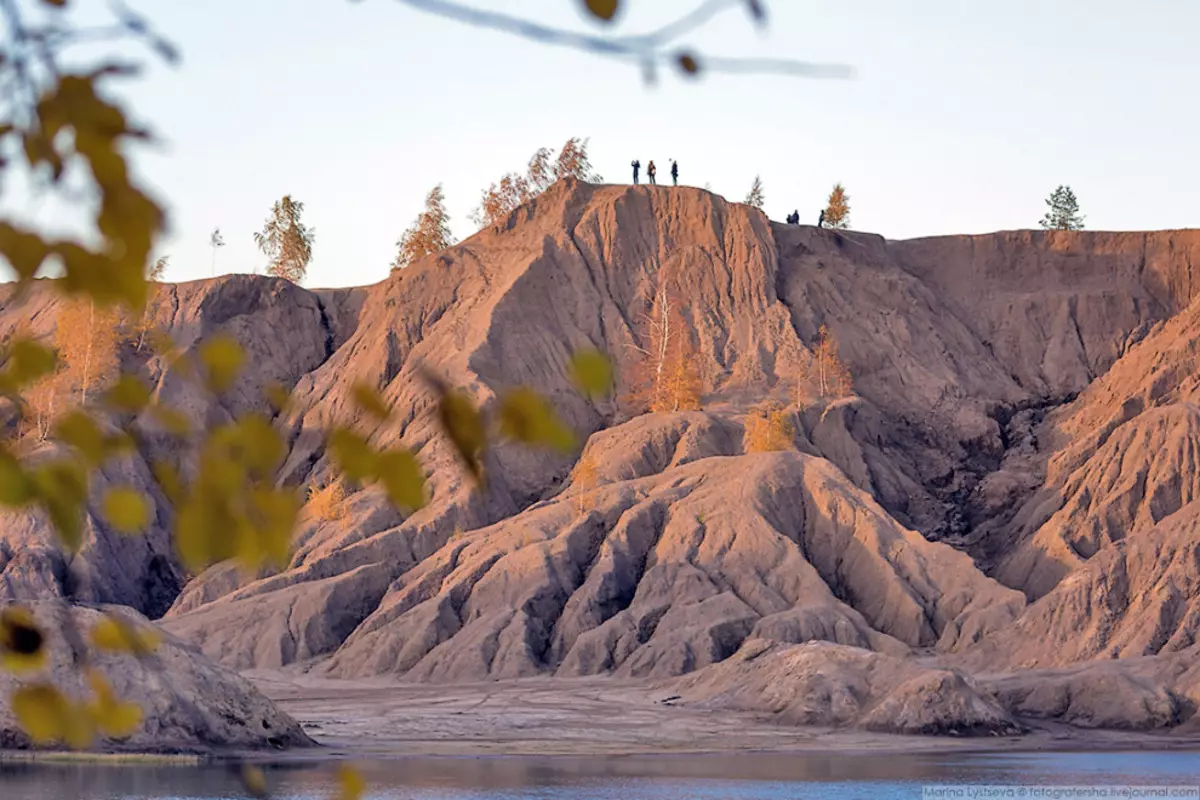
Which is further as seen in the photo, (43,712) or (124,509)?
(43,712)

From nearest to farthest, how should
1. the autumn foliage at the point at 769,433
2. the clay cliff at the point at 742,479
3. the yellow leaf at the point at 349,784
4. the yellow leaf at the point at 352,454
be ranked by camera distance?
the yellow leaf at the point at 352,454
the yellow leaf at the point at 349,784
the clay cliff at the point at 742,479
the autumn foliage at the point at 769,433

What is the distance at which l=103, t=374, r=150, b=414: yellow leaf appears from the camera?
13.0 feet

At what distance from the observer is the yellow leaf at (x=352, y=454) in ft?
12.3

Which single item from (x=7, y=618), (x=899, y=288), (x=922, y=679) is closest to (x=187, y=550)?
(x=7, y=618)

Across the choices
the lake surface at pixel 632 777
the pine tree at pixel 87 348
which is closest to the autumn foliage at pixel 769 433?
the pine tree at pixel 87 348

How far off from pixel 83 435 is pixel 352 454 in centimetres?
53

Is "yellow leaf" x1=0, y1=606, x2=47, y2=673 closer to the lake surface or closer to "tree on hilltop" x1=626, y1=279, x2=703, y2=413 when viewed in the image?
the lake surface

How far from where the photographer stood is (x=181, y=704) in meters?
47.7

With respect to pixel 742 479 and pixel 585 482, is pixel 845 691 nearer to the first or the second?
pixel 742 479

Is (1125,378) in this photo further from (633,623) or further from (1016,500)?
(633,623)

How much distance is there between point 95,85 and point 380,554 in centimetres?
8312

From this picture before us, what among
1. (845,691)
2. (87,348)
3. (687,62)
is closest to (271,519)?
(687,62)

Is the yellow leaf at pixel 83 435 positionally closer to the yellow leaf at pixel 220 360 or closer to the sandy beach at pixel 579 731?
the yellow leaf at pixel 220 360

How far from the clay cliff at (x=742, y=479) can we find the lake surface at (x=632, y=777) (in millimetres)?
7540
